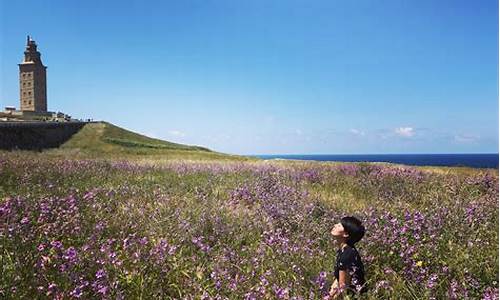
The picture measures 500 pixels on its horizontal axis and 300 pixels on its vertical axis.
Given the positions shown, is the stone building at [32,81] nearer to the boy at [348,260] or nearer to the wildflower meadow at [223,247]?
the wildflower meadow at [223,247]

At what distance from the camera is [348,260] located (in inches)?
174

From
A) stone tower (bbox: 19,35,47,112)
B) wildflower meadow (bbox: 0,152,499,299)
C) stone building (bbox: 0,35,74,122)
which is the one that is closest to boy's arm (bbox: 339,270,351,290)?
wildflower meadow (bbox: 0,152,499,299)

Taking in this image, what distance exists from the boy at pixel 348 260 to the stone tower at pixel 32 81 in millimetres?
100554

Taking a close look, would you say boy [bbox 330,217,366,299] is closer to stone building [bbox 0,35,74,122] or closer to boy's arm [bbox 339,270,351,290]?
boy's arm [bbox 339,270,351,290]

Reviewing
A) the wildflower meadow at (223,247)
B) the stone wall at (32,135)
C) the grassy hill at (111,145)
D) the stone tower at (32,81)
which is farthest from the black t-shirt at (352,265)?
Answer: the stone tower at (32,81)

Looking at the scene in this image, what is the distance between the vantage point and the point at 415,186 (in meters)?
10.9

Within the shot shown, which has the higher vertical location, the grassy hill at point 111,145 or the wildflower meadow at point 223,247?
the grassy hill at point 111,145

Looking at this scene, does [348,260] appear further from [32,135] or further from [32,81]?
[32,81]

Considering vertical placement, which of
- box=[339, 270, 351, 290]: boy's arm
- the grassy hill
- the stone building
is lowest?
box=[339, 270, 351, 290]: boy's arm

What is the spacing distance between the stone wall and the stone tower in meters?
Answer: 48.3

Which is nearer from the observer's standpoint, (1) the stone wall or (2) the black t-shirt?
(2) the black t-shirt

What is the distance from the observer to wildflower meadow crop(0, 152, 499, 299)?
402 cm

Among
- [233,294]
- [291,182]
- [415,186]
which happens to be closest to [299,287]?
[233,294]

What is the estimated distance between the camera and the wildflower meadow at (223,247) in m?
4.02
